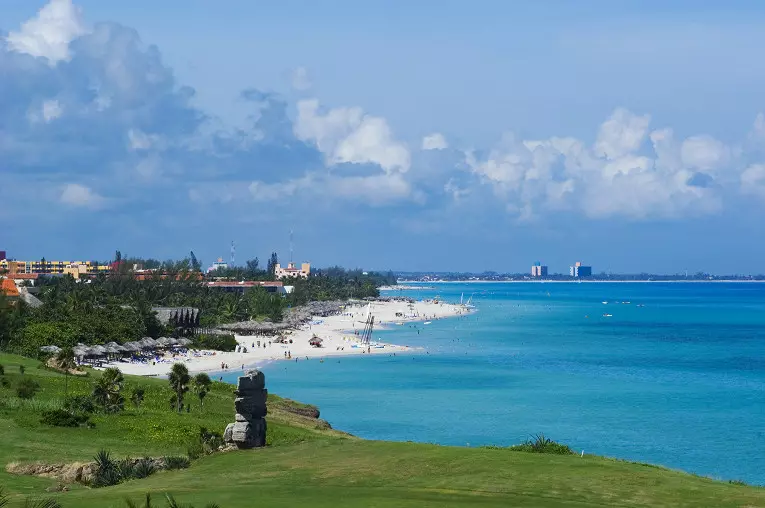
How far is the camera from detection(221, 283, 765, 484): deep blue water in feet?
203

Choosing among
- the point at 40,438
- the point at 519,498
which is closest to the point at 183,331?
the point at 40,438

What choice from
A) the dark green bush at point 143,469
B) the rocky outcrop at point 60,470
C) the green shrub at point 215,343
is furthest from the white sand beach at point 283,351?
the dark green bush at point 143,469

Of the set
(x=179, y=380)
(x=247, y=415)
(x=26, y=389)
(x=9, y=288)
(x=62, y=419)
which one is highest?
(x=9, y=288)

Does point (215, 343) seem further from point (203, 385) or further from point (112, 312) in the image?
point (203, 385)

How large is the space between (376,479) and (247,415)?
27.7ft

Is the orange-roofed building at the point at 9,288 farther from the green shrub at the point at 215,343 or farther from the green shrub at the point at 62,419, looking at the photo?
the green shrub at the point at 62,419

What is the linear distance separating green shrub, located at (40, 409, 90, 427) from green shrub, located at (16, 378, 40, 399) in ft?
17.6

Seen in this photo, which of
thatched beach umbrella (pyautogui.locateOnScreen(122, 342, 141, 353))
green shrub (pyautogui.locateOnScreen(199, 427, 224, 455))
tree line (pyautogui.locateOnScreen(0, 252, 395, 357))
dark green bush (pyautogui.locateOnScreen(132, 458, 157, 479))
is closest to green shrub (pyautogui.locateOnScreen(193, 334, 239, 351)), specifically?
tree line (pyautogui.locateOnScreen(0, 252, 395, 357))

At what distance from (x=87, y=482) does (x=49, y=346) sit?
55859mm

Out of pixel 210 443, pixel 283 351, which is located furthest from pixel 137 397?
pixel 283 351

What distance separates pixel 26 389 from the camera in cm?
4519

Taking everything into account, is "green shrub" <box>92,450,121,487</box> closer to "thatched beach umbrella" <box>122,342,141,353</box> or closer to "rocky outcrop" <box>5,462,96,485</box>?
"rocky outcrop" <box>5,462,96,485</box>

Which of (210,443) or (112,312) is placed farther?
(112,312)

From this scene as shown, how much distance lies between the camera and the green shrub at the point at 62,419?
3916cm
